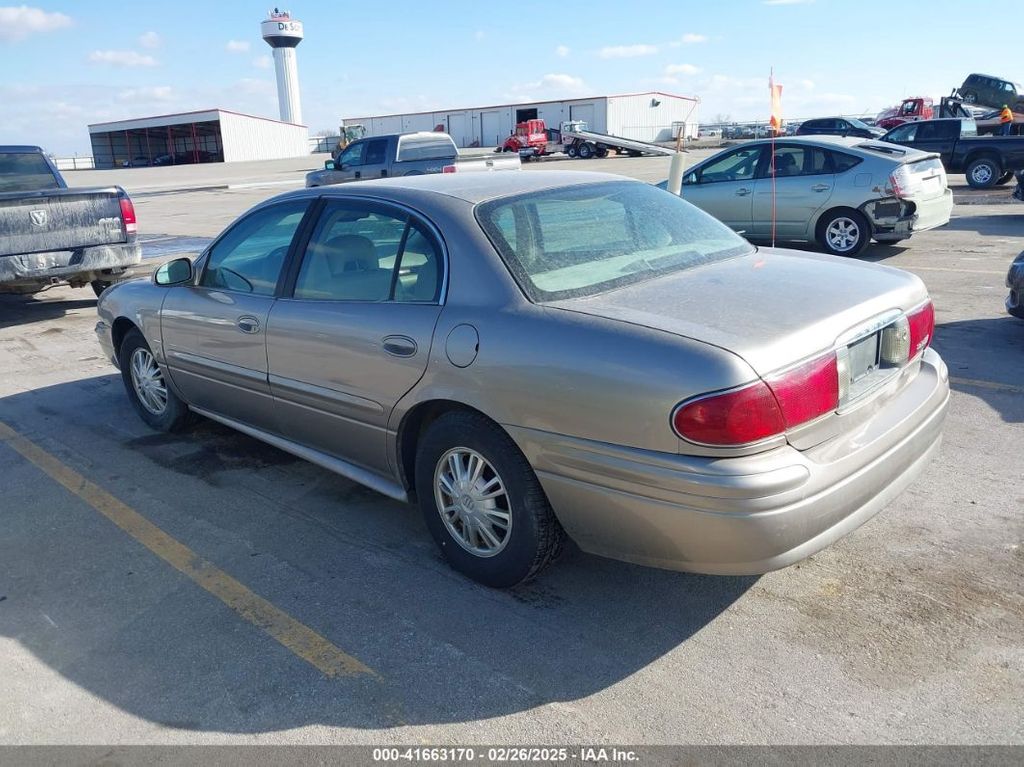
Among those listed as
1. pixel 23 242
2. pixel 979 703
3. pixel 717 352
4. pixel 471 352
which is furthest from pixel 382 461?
pixel 23 242

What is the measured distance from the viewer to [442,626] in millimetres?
3229

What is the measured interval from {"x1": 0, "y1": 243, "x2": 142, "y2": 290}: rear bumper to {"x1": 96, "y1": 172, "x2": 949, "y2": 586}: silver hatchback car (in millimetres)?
5094

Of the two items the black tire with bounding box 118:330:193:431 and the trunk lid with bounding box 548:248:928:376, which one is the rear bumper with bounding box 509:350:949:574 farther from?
the black tire with bounding box 118:330:193:431

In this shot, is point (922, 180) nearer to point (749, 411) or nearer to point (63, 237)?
point (749, 411)

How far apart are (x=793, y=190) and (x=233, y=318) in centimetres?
832

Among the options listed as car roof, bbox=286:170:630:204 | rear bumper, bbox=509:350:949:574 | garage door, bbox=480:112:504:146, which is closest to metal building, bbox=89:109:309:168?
garage door, bbox=480:112:504:146

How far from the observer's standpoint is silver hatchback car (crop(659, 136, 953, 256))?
33.4 ft

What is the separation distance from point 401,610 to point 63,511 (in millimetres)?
2191

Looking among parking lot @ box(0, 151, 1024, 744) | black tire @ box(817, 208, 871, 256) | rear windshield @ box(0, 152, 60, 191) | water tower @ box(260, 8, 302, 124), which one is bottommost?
parking lot @ box(0, 151, 1024, 744)

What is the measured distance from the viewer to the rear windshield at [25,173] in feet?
32.6

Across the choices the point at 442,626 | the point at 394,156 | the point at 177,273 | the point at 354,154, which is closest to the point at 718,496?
the point at 442,626

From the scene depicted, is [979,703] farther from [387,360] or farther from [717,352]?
[387,360]

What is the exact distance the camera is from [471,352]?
3.21 m

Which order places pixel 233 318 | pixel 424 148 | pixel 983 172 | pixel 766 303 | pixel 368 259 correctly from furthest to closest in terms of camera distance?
pixel 424 148 < pixel 983 172 < pixel 233 318 < pixel 368 259 < pixel 766 303
